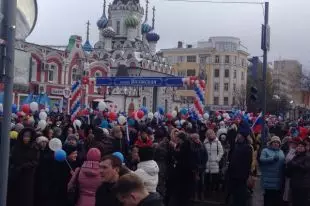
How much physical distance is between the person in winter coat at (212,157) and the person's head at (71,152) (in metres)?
4.39

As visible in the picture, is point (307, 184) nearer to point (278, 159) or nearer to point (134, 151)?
point (278, 159)

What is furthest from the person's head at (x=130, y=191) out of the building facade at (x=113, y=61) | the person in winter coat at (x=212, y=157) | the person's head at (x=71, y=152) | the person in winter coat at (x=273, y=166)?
the building facade at (x=113, y=61)

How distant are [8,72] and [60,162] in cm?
392

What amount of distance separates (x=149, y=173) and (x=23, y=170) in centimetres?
208

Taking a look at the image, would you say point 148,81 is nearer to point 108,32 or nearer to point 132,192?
point 132,192

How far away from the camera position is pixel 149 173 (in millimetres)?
6684

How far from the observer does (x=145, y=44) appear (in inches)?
2702

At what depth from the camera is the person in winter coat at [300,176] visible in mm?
9039

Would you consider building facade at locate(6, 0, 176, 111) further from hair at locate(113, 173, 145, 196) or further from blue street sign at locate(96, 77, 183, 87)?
hair at locate(113, 173, 145, 196)

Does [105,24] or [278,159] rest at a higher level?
[105,24]

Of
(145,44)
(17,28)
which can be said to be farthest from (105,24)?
(17,28)

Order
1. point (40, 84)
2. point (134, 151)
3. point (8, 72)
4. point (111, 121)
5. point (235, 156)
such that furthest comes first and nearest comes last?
point (40, 84), point (111, 121), point (235, 156), point (134, 151), point (8, 72)

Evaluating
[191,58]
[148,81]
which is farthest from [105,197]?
[191,58]

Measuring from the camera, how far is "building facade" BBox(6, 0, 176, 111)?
141 feet
